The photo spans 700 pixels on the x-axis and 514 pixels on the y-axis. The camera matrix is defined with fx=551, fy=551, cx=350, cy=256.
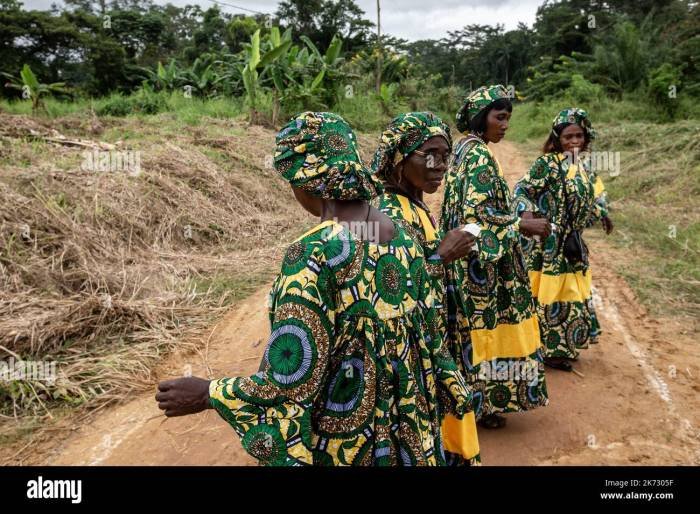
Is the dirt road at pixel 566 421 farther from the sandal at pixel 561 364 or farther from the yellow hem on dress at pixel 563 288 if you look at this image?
the yellow hem on dress at pixel 563 288

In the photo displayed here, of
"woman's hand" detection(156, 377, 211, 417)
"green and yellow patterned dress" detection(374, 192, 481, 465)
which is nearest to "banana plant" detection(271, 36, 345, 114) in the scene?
"green and yellow patterned dress" detection(374, 192, 481, 465)

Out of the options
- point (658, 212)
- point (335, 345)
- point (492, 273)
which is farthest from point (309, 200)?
point (658, 212)

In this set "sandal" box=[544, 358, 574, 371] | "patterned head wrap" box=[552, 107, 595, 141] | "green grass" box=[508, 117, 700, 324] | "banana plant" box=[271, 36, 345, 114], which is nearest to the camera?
"patterned head wrap" box=[552, 107, 595, 141]

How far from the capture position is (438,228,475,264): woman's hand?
86.7 inches

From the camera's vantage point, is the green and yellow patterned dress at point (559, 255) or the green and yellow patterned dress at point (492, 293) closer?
the green and yellow patterned dress at point (492, 293)

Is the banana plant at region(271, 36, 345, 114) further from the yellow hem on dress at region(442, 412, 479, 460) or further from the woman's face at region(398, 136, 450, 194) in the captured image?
the yellow hem on dress at region(442, 412, 479, 460)

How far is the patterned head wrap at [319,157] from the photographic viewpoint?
4.88ft

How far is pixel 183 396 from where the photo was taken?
146 centimetres

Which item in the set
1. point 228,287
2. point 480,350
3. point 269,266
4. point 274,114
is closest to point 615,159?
point 274,114

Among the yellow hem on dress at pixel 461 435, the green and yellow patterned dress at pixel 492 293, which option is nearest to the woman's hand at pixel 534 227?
the green and yellow patterned dress at pixel 492 293

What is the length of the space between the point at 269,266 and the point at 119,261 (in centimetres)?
162

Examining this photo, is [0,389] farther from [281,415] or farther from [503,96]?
[503,96]

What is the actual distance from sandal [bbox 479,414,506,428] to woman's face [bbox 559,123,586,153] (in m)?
1.80

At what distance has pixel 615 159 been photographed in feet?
37.4
